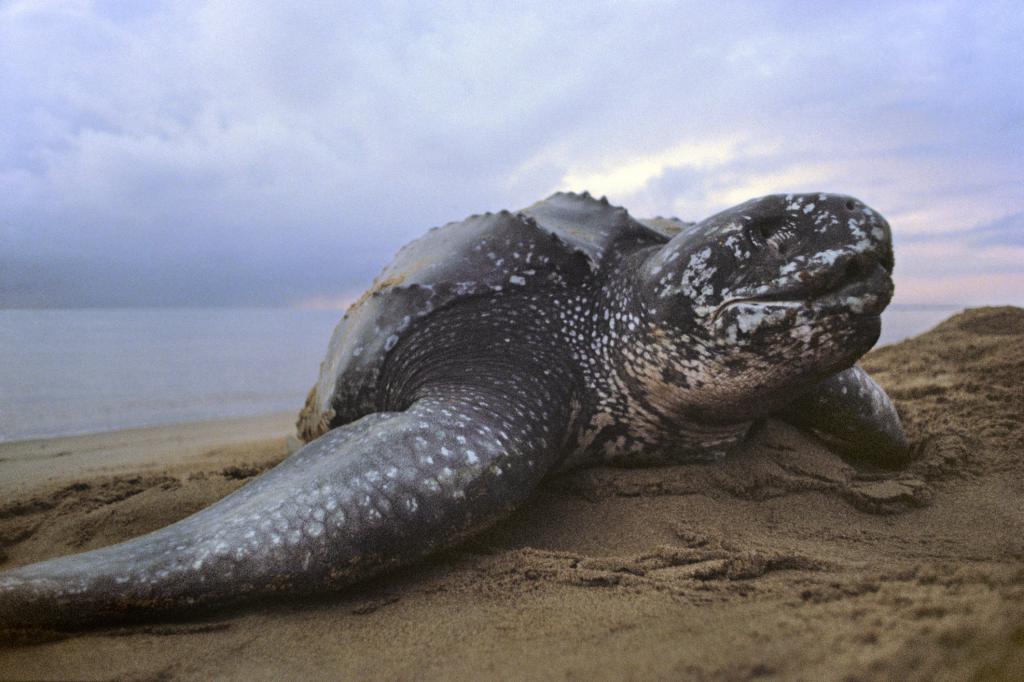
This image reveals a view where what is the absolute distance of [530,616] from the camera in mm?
1218

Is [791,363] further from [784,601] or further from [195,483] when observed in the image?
[195,483]

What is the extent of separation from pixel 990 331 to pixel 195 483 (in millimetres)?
5465

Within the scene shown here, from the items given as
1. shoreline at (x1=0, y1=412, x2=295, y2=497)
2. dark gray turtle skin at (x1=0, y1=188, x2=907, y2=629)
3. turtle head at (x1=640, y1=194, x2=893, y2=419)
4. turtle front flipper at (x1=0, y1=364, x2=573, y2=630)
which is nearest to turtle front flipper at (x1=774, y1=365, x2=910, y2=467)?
dark gray turtle skin at (x1=0, y1=188, x2=907, y2=629)

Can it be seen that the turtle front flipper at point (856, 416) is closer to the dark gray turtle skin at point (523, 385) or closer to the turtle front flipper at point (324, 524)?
the dark gray turtle skin at point (523, 385)

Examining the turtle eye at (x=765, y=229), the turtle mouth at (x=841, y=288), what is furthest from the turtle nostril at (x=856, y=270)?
the turtle eye at (x=765, y=229)

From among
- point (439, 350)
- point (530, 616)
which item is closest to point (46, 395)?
point (439, 350)

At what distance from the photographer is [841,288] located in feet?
5.37

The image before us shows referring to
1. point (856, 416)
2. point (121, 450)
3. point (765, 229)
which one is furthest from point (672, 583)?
point (121, 450)

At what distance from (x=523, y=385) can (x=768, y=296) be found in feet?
2.71

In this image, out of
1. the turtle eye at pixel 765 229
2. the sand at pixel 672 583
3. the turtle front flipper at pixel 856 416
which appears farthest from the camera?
the turtle front flipper at pixel 856 416

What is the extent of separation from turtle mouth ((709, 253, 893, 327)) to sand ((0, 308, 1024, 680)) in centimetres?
67

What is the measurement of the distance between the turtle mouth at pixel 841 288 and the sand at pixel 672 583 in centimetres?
67

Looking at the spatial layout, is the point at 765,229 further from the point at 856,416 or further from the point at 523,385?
the point at 856,416

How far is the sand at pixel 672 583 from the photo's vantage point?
2.92 feet
